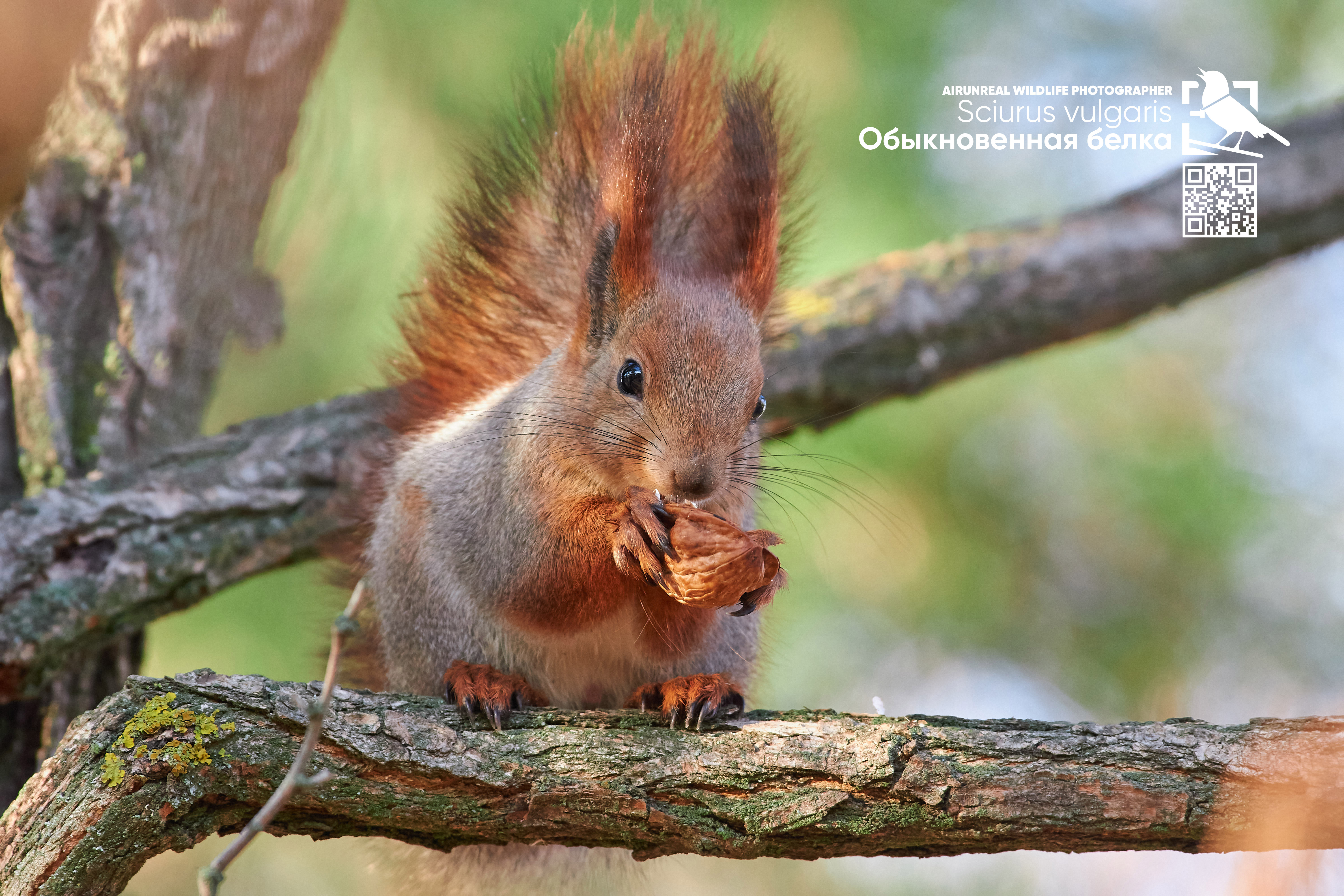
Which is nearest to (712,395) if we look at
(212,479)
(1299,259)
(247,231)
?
(212,479)

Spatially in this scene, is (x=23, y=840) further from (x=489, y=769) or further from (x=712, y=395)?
(x=712, y=395)

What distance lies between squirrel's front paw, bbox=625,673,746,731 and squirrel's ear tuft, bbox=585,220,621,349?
0.77 metres

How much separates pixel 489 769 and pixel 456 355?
4.70 feet

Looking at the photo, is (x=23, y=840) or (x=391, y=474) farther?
(x=391, y=474)

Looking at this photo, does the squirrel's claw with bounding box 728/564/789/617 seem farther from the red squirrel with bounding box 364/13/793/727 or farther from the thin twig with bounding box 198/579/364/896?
the thin twig with bounding box 198/579/364/896

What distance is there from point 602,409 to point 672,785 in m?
0.82

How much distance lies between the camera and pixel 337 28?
337 cm

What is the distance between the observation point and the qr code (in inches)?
149

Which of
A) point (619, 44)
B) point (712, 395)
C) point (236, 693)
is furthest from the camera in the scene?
point (619, 44)

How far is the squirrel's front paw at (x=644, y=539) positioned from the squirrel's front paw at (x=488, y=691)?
1.13 feet

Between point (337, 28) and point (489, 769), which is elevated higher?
point (337, 28)

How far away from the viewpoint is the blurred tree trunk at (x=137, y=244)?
2.94m

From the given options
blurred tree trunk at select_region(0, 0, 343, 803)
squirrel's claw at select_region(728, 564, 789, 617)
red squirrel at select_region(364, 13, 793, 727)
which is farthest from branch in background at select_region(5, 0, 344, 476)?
squirrel's claw at select_region(728, 564, 789, 617)

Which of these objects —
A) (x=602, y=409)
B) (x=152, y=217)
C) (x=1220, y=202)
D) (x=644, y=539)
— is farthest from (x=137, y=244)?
(x=1220, y=202)
